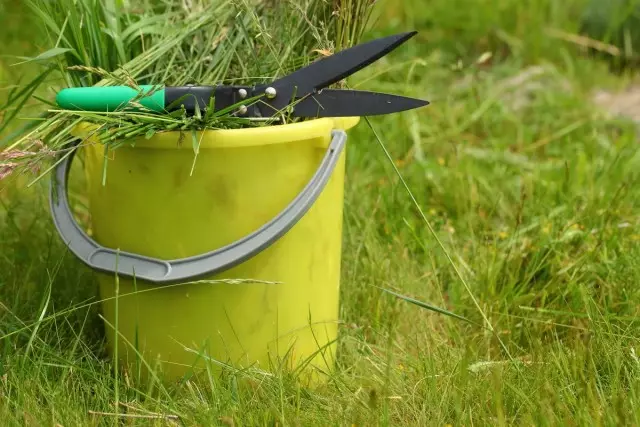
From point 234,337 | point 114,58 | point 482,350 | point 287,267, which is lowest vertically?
point 482,350

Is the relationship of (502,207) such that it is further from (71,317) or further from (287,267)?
(71,317)

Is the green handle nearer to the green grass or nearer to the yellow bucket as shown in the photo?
the yellow bucket

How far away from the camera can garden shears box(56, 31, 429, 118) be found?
1600 millimetres

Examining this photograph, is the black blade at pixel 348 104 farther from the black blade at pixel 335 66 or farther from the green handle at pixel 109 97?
the green handle at pixel 109 97

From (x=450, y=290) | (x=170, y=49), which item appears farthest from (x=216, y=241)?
(x=450, y=290)

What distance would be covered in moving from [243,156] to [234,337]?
0.36 meters

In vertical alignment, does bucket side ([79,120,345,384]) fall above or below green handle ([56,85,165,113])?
below

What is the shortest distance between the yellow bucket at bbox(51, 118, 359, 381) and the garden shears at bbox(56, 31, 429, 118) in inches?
1.9

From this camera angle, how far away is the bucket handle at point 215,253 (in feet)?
5.29

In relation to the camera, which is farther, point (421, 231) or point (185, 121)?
point (421, 231)

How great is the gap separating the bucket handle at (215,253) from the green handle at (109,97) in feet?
0.88

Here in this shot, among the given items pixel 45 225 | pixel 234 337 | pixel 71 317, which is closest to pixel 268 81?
pixel 234 337

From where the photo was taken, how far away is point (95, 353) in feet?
6.23

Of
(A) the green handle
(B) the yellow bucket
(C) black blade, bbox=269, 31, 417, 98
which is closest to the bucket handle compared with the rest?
(B) the yellow bucket
